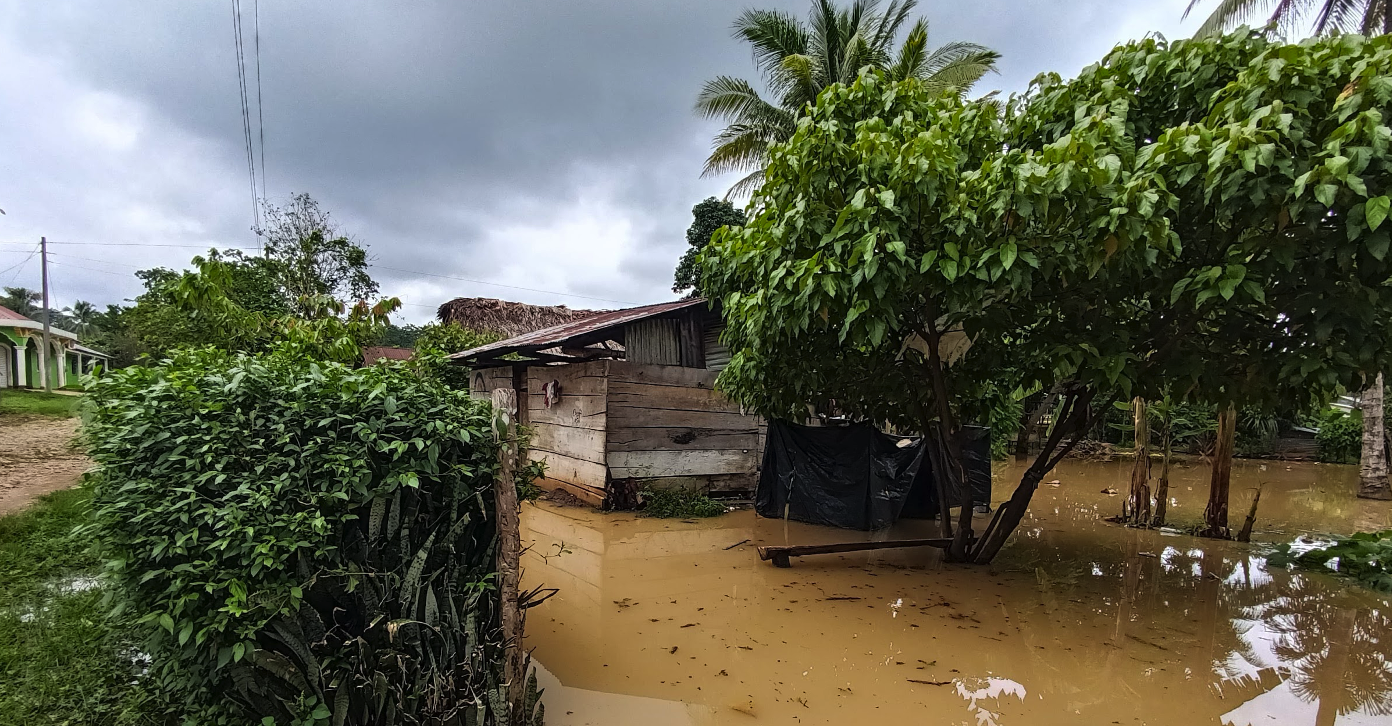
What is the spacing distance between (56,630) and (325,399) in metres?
2.59

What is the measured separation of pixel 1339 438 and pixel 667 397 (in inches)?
675

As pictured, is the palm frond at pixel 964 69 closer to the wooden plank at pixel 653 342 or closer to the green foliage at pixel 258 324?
the wooden plank at pixel 653 342

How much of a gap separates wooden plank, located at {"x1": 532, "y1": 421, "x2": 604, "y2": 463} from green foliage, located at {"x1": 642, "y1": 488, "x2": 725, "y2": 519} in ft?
2.84

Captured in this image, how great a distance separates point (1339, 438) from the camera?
14.8 metres

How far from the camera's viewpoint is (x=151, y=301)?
840 inches

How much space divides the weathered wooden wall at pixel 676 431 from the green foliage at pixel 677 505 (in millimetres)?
155

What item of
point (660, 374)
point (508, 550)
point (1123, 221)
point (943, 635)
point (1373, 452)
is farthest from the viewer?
point (1373, 452)

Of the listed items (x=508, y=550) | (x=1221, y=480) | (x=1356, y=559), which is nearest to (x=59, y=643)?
(x=508, y=550)

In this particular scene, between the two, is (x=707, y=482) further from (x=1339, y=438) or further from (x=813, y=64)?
(x=1339, y=438)

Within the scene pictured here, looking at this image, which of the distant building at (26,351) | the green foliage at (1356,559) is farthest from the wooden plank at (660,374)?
the distant building at (26,351)

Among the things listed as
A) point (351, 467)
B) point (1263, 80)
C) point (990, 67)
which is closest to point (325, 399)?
point (351, 467)

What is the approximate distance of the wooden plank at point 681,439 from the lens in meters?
8.20

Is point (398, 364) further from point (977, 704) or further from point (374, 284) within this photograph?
point (374, 284)

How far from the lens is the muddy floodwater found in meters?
3.37
